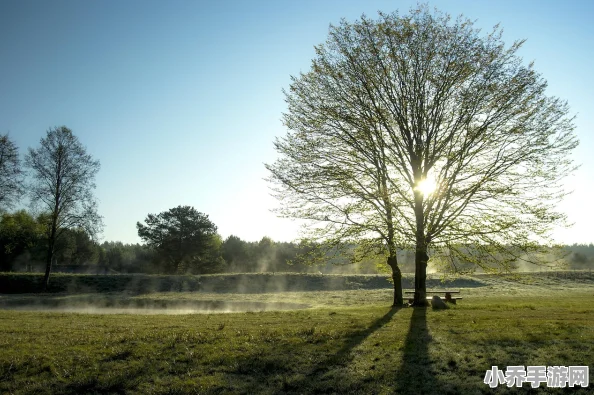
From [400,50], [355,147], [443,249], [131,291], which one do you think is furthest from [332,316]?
[131,291]

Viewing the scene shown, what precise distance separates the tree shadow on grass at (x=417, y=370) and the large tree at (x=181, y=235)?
66.8 metres

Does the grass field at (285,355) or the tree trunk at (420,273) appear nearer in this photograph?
the grass field at (285,355)

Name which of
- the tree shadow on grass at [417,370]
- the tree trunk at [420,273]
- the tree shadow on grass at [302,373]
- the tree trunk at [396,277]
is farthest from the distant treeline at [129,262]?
the tree shadow on grass at [302,373]

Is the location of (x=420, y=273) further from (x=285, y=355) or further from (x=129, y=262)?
(x=129, y=262)

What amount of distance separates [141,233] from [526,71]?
70.9m

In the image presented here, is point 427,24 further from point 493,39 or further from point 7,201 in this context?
point 7,201

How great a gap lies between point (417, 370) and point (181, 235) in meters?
70.7

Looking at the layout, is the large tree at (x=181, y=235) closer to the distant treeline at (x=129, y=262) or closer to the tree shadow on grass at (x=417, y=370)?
the distant treeline at (x=129, y=262)

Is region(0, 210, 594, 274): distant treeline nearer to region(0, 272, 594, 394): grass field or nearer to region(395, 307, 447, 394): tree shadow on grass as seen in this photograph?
region(0, 272, 594, 394): grass field

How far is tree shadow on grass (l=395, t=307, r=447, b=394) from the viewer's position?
364 inches

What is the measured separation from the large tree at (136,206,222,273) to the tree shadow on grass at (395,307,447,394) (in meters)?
66.8

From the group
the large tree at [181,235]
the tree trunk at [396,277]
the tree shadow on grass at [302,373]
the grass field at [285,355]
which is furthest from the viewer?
the large tree at [181,235]

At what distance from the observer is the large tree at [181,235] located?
7656cm

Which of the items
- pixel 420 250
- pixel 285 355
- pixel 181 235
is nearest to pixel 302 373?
pixel 285 355
